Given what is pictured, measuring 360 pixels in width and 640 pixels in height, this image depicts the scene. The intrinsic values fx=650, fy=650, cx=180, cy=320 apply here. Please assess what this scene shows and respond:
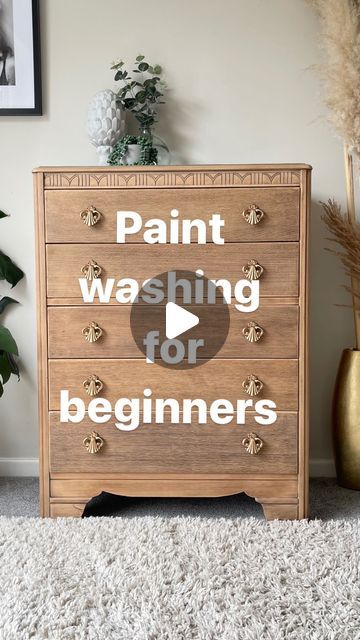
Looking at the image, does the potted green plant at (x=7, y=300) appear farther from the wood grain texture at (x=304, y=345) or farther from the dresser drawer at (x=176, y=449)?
the wood grain texture at (x=304, y=345)

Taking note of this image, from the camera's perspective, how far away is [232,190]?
6.02 ft

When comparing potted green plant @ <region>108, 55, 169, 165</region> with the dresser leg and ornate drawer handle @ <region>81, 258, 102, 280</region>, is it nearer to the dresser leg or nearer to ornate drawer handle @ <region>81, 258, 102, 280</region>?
ornate drawer handle @ <region>81, 258, 102, 280</region>

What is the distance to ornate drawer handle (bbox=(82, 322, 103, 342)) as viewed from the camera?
6.13ft

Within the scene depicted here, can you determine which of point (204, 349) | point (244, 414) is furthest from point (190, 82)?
point (244, 414)

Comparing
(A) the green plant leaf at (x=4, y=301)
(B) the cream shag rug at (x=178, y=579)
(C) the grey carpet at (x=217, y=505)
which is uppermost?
(A) the green plant leaf at (x=4, y=301)

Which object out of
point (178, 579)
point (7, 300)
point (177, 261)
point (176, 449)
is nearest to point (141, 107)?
point (177, 261)

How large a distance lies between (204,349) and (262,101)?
97cm

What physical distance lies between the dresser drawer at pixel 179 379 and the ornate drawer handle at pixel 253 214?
401 millimetres

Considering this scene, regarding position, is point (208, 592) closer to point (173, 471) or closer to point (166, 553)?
point (166, 553)

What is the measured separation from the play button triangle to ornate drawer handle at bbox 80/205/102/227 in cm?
31

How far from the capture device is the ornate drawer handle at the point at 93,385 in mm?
1871

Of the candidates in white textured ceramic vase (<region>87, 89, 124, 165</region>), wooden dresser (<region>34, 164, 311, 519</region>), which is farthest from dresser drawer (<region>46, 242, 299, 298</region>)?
white textured ceramic vase (<region>87, 89, 124, 165</region>)

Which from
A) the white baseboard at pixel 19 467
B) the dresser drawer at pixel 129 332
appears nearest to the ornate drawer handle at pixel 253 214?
the dresser drawer at pixel 129 332

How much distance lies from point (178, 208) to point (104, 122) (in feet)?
1.63
